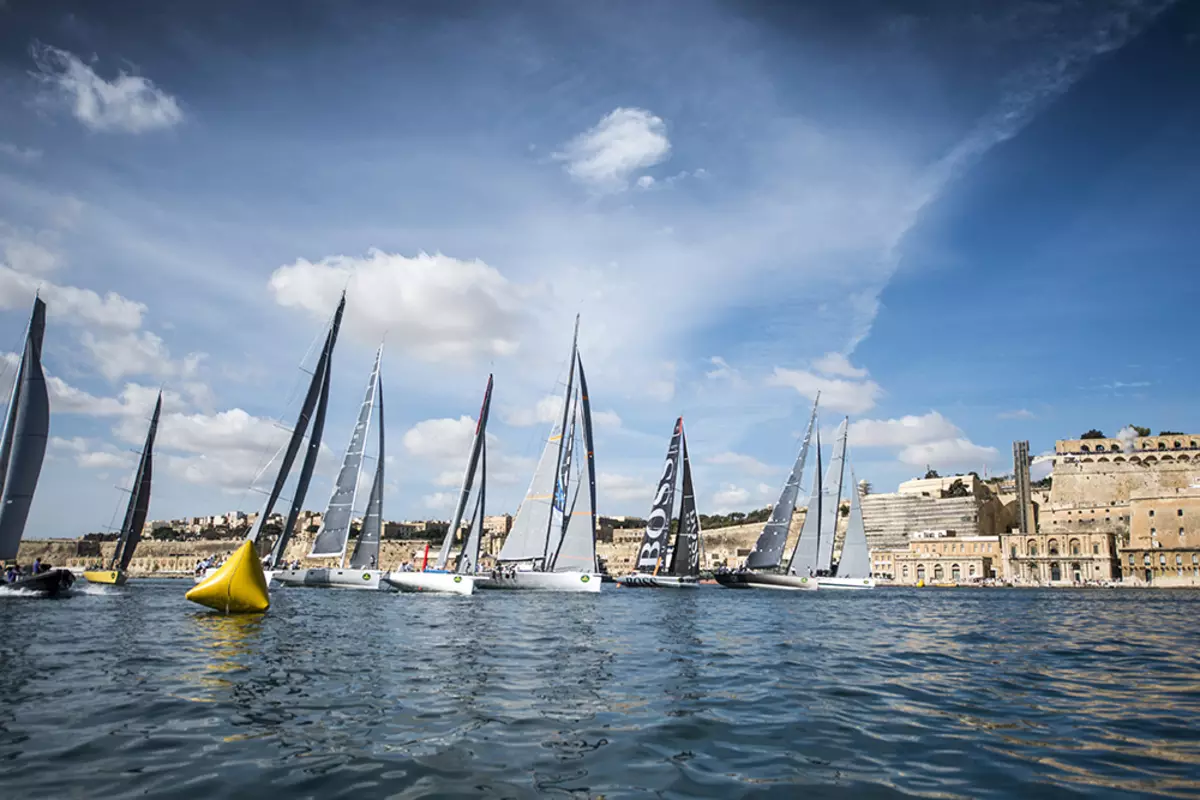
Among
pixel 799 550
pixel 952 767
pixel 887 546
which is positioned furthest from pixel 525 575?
pixel 887 546

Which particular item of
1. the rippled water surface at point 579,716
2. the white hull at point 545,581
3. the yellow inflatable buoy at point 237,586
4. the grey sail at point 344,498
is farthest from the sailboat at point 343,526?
the rippled water surface at point 579,716

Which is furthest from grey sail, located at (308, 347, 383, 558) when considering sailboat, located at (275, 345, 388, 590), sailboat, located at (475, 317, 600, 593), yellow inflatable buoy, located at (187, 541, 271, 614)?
yellow inflatable buoy, located at (187, 541, 271, 614)

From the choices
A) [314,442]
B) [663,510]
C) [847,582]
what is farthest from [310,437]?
[847,582]

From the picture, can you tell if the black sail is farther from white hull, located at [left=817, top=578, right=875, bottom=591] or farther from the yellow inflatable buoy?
the yellow inflatable buoy

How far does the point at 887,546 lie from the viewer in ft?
412

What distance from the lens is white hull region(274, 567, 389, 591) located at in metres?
45.5

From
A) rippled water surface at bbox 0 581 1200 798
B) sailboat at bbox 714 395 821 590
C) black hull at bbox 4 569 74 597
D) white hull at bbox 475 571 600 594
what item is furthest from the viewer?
sailboat at bbox 714 395 821 590

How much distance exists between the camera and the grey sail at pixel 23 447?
29.7 m

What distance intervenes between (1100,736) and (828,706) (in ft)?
9.88

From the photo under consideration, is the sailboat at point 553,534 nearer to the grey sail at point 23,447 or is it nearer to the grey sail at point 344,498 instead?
the grey sail at point 344,498

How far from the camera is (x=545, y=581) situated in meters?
42.5

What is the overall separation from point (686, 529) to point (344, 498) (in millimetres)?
29314

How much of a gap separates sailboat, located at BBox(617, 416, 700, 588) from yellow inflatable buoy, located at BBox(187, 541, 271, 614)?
43.8 metres

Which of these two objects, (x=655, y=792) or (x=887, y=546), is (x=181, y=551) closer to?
(x=887, y=546)
